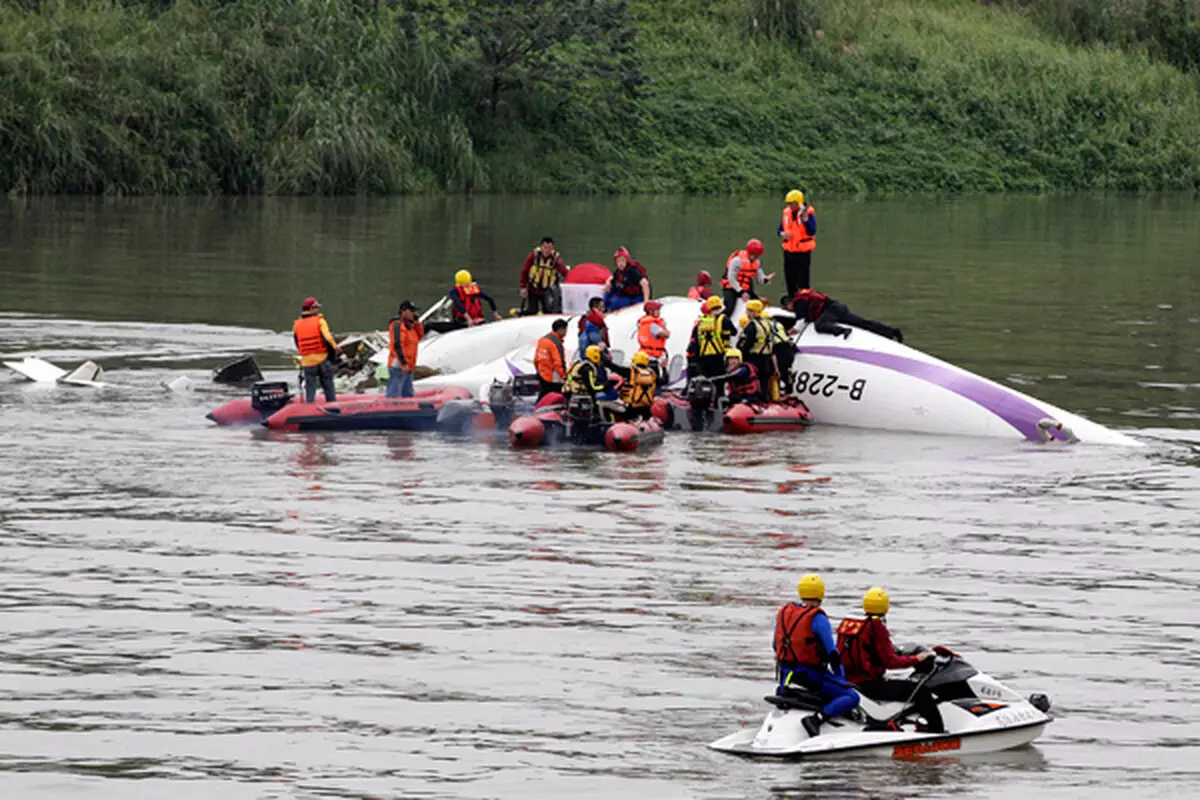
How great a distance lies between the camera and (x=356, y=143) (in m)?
82.4

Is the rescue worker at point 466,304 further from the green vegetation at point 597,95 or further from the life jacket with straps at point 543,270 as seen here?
the green vegetation at point 597,95

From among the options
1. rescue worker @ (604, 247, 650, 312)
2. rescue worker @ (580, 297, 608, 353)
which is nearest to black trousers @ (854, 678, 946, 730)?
rescue worker @ (580, 297, 608, 353)

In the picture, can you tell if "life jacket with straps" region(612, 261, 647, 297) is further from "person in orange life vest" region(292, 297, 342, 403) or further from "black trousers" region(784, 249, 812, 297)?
"person in orange life vest" region(292, 297, 342, 403)

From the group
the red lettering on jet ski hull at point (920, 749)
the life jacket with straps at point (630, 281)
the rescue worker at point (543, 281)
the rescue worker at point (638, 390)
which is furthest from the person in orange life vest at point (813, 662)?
the rescue worker at point (543, 281)

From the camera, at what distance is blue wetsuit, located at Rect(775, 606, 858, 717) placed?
54.1ft

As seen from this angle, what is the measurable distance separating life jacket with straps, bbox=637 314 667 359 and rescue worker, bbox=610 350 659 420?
5.51 feet

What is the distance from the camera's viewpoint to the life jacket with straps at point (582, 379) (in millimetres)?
31609

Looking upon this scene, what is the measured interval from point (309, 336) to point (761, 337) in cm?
735

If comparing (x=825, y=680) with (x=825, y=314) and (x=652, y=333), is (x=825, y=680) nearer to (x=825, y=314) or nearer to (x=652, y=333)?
(x=652, y=333)

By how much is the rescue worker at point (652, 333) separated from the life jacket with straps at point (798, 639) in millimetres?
17502

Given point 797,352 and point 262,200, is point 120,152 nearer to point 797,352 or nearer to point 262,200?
point 262,200

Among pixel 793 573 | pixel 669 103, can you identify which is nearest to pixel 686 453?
pixel 793 573

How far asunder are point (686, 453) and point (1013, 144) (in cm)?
7895

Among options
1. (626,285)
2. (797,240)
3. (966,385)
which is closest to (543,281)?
(626,285)
